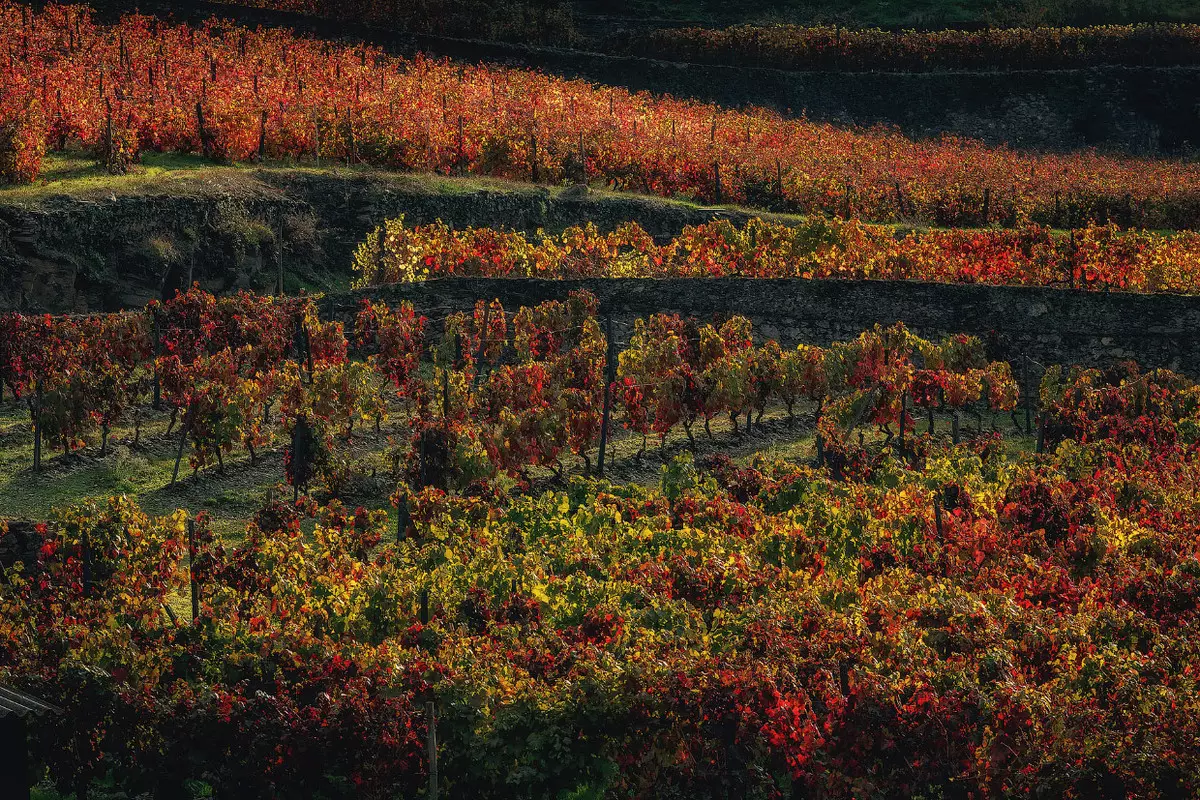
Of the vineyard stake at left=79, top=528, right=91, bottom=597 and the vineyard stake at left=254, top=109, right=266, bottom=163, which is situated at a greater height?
the vineyard stake at left=254, top=109, right=266, bottom=163

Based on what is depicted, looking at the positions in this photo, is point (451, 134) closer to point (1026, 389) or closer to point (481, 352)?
point (481, 352)

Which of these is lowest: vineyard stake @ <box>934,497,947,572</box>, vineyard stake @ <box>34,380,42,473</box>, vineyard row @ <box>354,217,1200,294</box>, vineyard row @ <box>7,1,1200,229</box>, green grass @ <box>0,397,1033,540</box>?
green grass @ <box>0,397,1033,540</box>

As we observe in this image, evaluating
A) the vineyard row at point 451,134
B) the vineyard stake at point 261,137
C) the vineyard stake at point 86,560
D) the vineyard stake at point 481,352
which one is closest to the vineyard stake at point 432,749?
the vineyard stake at point 86,560

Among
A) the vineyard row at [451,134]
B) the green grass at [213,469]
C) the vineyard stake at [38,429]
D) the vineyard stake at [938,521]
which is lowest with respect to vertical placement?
the green grass at [213,469]

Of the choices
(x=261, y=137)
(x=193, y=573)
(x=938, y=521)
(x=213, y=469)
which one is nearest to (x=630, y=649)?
(x=193, y=573)

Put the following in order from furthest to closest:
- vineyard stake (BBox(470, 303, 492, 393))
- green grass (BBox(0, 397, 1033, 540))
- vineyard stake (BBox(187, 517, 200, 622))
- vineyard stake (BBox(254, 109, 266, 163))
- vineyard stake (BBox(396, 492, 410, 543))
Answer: vineyard stake (BBox(254, 109, 266, 163)) < vineyard stake (BBox(470, 303, 492, 393)) < green grass (BBox(0, 397, 1033, 540)) < vineyard stake (BBox(396, 492, 410, 543)) < vineyard stake (BBox(187, 517, 200, 622))

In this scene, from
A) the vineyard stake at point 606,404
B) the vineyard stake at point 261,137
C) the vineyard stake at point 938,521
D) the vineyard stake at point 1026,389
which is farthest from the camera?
the vineyard stake at point 261,137

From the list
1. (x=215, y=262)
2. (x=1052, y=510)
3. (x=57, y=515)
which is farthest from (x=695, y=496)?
(x=215, y=262)

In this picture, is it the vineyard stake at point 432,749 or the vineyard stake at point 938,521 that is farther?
the vineyard stake at point 938,521

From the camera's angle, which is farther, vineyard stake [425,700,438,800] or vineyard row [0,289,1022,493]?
vineyard row [0,289,1022,493]

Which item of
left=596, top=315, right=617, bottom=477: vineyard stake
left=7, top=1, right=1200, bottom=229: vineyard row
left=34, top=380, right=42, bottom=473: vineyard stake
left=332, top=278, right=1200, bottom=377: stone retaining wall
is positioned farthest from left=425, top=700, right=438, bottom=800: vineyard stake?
left=7, top=1, right=1200, bottom=229: vineyard row

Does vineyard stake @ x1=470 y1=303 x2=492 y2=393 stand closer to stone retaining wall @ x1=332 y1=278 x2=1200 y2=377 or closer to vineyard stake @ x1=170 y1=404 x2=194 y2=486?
stone retaining wall @ x1=332 y1=278 x2=1200 y2=377

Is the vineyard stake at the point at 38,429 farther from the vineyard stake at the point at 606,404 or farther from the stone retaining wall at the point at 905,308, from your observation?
the vineyard stake at the point at 606,404
